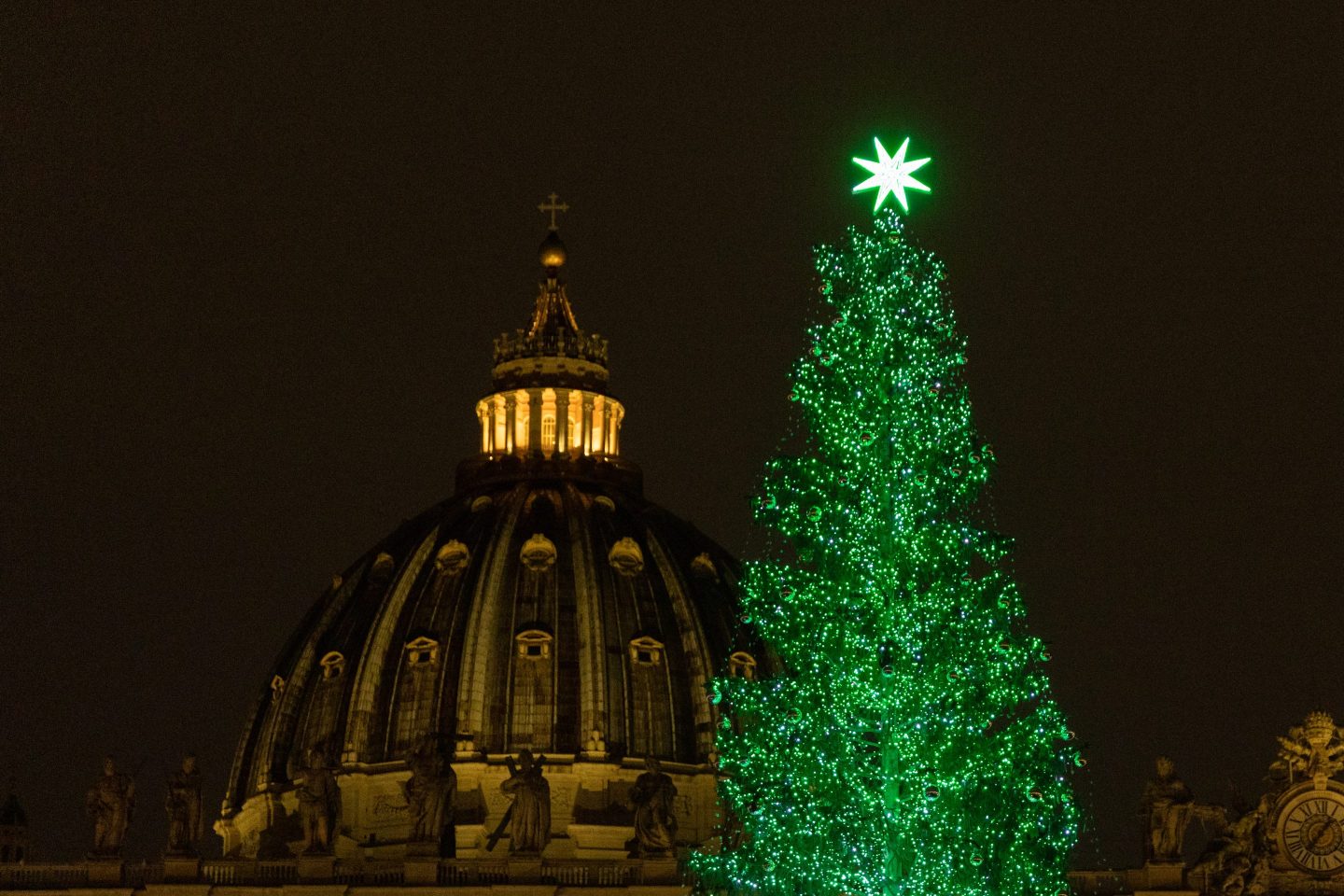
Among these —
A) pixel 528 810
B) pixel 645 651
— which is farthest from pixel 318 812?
pixel 645 651

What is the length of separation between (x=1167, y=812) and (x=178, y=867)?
2523 cm

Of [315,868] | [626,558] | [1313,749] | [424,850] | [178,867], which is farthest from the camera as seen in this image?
[626,558]

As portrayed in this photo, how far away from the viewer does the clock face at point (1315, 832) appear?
70.0 m

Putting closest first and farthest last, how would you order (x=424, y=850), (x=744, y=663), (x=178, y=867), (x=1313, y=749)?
(x=1313, y=749), (x=178, y=867), (x=424, y=850), (x=744, y=663)

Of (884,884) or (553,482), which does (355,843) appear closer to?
(553,482)

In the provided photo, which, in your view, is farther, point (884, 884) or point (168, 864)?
point (168, 864)

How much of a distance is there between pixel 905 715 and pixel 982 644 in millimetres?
1606

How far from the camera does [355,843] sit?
9975 cm

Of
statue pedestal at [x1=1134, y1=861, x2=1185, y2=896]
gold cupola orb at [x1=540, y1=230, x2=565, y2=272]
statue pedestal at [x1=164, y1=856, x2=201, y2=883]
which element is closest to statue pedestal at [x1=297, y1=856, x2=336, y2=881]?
statue pedestal at [x1=164, y1=856, x2=201, y2=883]

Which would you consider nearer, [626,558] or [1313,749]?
[1313,749]

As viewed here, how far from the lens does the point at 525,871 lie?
80875 millimetres

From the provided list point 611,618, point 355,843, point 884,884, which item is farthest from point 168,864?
point 884,884

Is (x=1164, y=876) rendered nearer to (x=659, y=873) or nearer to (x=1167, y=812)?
(x=1167, y=812)

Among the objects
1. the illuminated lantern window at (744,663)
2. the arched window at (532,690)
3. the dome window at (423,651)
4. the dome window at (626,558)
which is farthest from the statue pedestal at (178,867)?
the dome window at (626,558)
